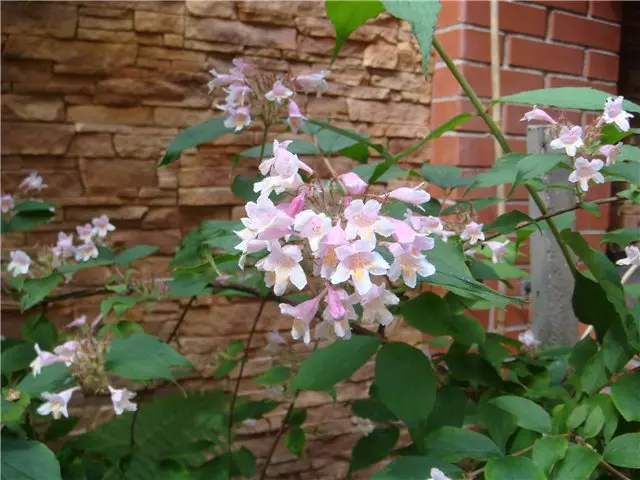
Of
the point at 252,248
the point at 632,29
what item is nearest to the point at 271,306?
the point at 252,248

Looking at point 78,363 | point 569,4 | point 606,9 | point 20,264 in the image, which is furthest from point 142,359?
point 606,9

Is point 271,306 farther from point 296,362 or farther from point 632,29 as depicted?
point 632,29

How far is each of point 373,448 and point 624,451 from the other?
454 millimetres

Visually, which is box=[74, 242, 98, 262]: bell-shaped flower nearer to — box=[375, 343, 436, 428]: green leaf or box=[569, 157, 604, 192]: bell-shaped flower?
box=[375, 343, 436, 428]: green leaf

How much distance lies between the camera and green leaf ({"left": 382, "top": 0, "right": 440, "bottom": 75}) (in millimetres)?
562

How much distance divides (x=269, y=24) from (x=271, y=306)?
0.68 m

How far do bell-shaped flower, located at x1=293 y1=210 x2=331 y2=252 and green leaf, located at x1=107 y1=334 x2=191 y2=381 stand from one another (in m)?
0.40

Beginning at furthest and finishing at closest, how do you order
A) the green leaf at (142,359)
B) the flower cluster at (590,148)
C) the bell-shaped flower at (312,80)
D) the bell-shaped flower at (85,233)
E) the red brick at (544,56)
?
the red brick at (544,56), the bell-shaped flower at (85,233), the bell-shaped flower at (312,80), the green leaf at (142,359), the flower cluster at (590,148)

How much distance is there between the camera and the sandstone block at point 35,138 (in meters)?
1.32

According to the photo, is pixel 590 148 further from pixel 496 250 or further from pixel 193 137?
pixel 193 137

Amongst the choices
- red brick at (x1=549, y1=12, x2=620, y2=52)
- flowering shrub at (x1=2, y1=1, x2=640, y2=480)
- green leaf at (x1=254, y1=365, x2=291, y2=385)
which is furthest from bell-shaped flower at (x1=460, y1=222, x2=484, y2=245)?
red brick at (x1=549, y1=12, x2=620, y2=52)

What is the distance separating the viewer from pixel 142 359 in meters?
0.88

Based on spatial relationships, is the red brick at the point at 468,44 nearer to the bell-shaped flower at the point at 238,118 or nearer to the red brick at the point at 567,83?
the red brick at the point at 567,83

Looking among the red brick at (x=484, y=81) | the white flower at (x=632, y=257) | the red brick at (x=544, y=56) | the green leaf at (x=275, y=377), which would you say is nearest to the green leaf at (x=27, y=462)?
the green leaf at (x=275, y=377)
